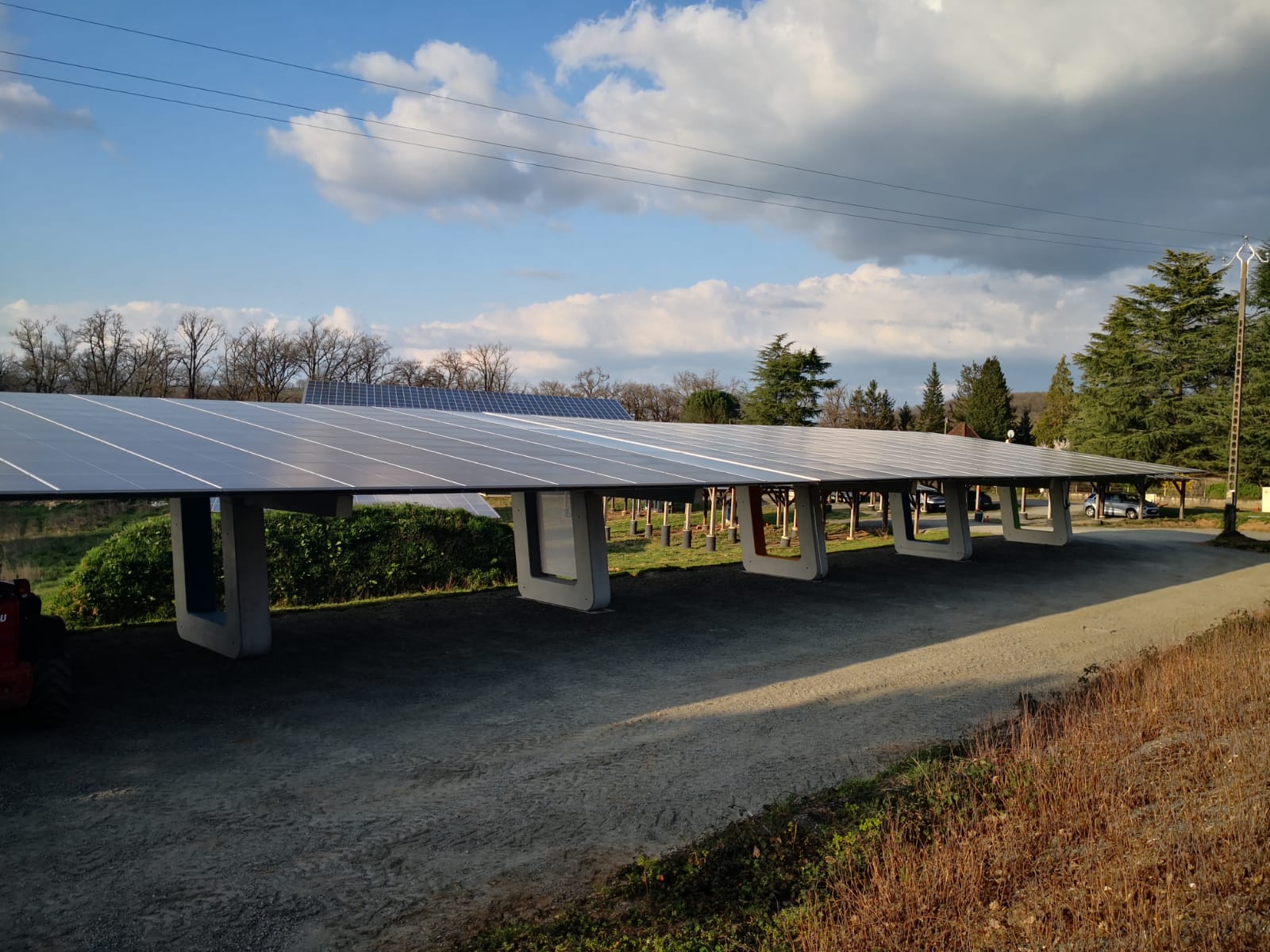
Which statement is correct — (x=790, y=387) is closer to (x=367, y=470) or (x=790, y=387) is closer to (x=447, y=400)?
(x=447, y=400)

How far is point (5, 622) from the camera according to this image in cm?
779

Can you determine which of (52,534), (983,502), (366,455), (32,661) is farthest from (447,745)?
(983,502)

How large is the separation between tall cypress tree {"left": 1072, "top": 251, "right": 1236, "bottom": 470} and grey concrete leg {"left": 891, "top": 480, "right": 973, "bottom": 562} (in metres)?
35.9

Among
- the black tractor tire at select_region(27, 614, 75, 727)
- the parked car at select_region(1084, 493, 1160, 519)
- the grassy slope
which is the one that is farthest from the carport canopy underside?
the parked car at select_region(1084, 493, 1160, 519)

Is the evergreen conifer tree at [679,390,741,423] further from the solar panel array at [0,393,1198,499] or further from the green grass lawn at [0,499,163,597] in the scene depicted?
the solar panel array at [0,393,1198,499]

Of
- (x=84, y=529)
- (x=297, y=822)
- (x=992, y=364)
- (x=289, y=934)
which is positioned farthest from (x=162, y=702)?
(x=992, y=364)

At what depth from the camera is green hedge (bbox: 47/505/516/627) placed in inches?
610

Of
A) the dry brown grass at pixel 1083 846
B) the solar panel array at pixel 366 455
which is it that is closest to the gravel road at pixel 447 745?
the dry brown grass at pixel 1083 846

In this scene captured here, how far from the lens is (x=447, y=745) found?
845 centimetres

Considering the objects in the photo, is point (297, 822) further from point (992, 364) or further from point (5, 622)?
point (992, 364)

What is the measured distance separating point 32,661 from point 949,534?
21.1m

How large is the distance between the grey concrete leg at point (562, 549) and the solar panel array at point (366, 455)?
1154mm

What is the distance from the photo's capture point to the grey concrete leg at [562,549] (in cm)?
1478

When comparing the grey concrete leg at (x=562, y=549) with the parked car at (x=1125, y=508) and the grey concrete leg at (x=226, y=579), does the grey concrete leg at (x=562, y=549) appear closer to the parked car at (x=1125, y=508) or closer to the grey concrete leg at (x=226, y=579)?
the grey concrete leg at (x=226, y=579)
